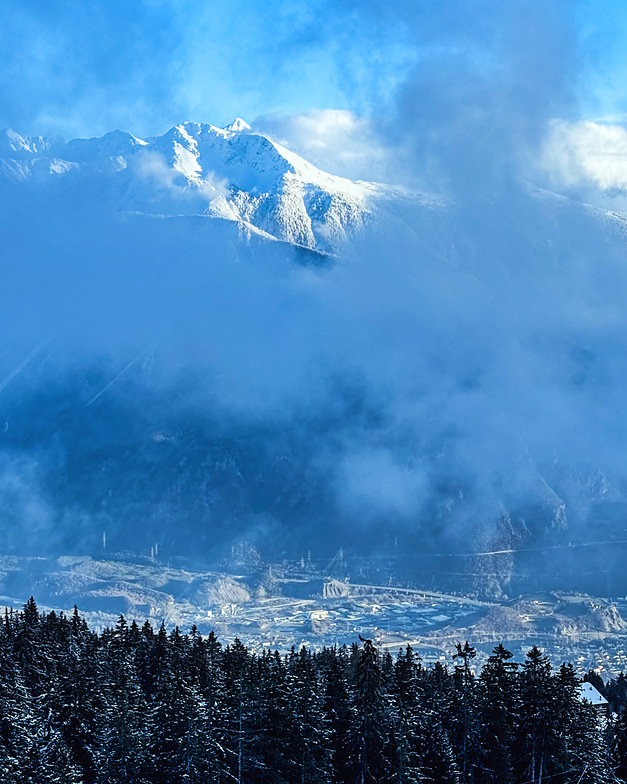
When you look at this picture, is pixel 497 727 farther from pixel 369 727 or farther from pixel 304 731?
pixel 304 731

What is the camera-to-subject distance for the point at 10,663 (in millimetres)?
122312

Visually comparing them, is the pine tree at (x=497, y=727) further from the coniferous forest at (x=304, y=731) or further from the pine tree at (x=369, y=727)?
the pine tree at (x=369, y=727)

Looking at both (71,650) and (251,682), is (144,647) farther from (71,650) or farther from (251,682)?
(251,682)

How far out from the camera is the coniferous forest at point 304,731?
345 feet

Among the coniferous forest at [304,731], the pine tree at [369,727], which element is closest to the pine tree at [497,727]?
the coniferous forest at [304,731]

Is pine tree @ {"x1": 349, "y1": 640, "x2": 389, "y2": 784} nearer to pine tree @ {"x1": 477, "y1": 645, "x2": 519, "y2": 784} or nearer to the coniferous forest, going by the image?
the coniferous forest

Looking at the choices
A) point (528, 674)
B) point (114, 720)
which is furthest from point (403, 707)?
point (114, 720)

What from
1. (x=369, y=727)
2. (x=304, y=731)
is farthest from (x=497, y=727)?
(x=304, y=731)

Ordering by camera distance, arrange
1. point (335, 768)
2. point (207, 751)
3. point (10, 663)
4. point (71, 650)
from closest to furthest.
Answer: point (207, 751)
point (335, 768)
point (10, 663)
point (71, 650)

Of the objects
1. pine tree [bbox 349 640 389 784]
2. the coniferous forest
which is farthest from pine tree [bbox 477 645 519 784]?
pine tree [bbox 349 640 389 784]

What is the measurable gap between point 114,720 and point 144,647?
32.3m

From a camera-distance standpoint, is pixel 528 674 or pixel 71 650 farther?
pixel 71 650

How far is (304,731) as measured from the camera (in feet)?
360

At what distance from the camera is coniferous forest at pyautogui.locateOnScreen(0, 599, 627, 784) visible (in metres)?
105
